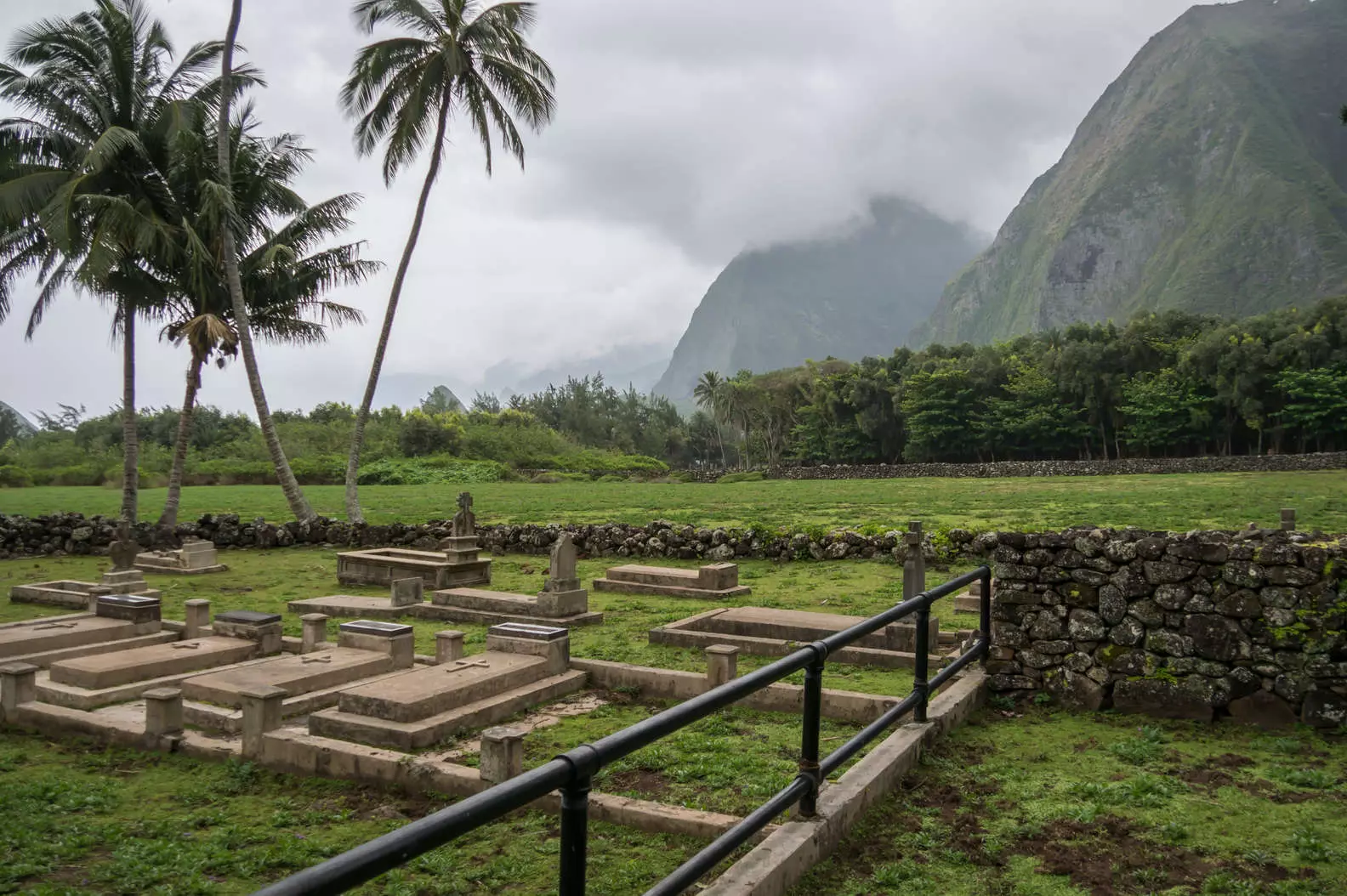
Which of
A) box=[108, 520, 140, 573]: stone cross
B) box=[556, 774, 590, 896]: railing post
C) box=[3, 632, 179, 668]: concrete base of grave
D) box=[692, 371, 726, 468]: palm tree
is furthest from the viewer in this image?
box=[692, 371, 726, 468]: palm tree

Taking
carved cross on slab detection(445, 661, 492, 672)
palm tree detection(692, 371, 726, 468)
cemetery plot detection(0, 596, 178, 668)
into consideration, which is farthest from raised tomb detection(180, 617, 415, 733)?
palm tree detection(692, 371, 726, 468)

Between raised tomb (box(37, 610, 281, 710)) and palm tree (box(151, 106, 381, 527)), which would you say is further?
palm tree (box(151, 106, 381, 527))

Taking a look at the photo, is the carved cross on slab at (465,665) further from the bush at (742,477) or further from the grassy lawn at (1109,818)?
the bush at (742,477)

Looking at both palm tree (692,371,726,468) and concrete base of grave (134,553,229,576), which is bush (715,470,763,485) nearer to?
palm tree (692,371,726,468)

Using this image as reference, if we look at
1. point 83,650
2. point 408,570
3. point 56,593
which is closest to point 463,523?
point 408,570

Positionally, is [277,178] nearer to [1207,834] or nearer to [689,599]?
[689,599]

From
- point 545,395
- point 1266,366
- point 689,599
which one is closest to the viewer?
point 689,599

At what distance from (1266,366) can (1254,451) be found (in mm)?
6051

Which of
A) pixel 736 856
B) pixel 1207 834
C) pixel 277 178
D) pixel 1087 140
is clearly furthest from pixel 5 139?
pixel 1087 140

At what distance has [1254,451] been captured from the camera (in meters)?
49.6

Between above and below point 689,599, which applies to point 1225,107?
above

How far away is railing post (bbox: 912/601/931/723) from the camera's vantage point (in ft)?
16.9

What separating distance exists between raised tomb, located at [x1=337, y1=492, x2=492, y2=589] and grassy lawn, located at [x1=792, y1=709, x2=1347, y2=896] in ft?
32.3

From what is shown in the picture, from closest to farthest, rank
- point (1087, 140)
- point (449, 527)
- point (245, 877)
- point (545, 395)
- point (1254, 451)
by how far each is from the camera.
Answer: point (245, 877)
point (449, 527)
point (1254, 451)
point (545, 395)
point (1087, 140)
